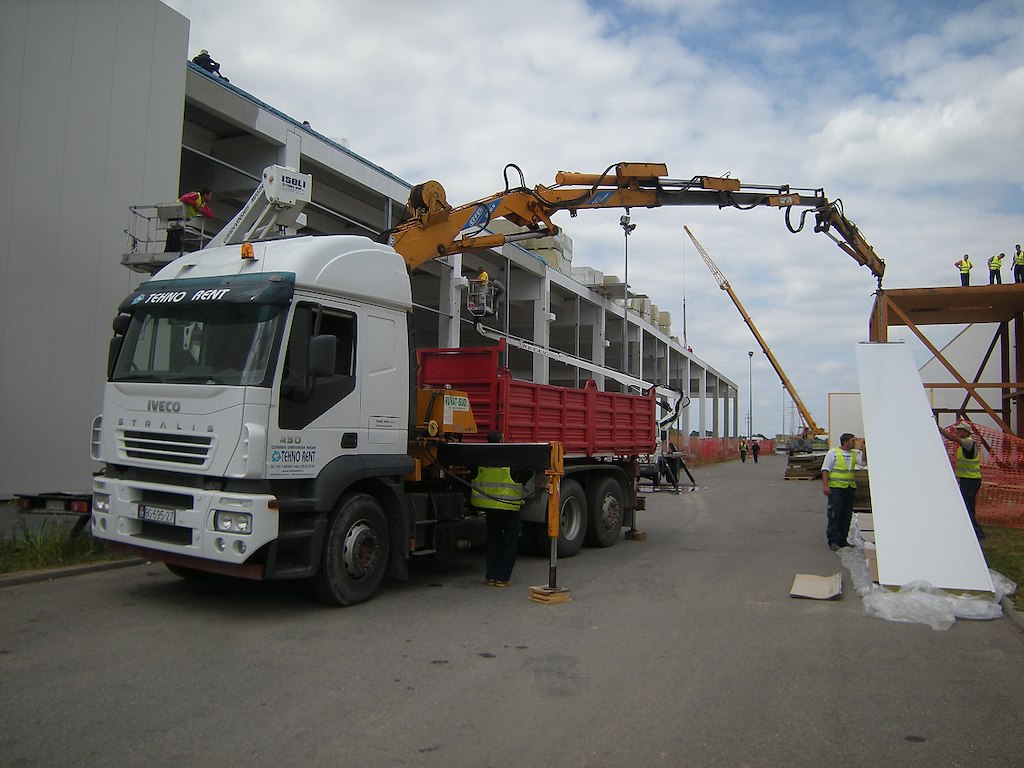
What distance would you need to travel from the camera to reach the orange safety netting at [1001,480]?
546 inches

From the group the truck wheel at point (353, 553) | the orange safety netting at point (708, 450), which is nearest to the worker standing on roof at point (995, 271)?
the truck wheel at point (353, 553)

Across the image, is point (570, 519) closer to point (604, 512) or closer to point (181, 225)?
point (604, 512)

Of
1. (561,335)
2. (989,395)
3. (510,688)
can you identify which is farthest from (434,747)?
(561,335)

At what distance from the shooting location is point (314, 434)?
6.80 meters

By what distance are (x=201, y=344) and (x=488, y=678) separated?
3.70 meters

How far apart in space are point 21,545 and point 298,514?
409 centimetres

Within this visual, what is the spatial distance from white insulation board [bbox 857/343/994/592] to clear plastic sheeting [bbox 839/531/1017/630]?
0.40ft

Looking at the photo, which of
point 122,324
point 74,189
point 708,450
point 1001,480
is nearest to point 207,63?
point 74,189

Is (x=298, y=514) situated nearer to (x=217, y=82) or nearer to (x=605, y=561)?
(x=605, y=561)

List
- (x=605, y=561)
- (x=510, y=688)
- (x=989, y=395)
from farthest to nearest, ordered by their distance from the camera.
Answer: (x=989, y=395), (x=605, y=561), (x=510, y=688)

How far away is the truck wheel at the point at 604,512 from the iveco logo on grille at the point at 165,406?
636 cm

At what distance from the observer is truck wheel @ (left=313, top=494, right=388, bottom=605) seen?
6918mm

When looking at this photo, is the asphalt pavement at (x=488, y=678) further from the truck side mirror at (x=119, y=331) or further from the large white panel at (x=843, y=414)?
the large white panel at (x=843, y=414)

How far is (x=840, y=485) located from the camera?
1137 centimetres
